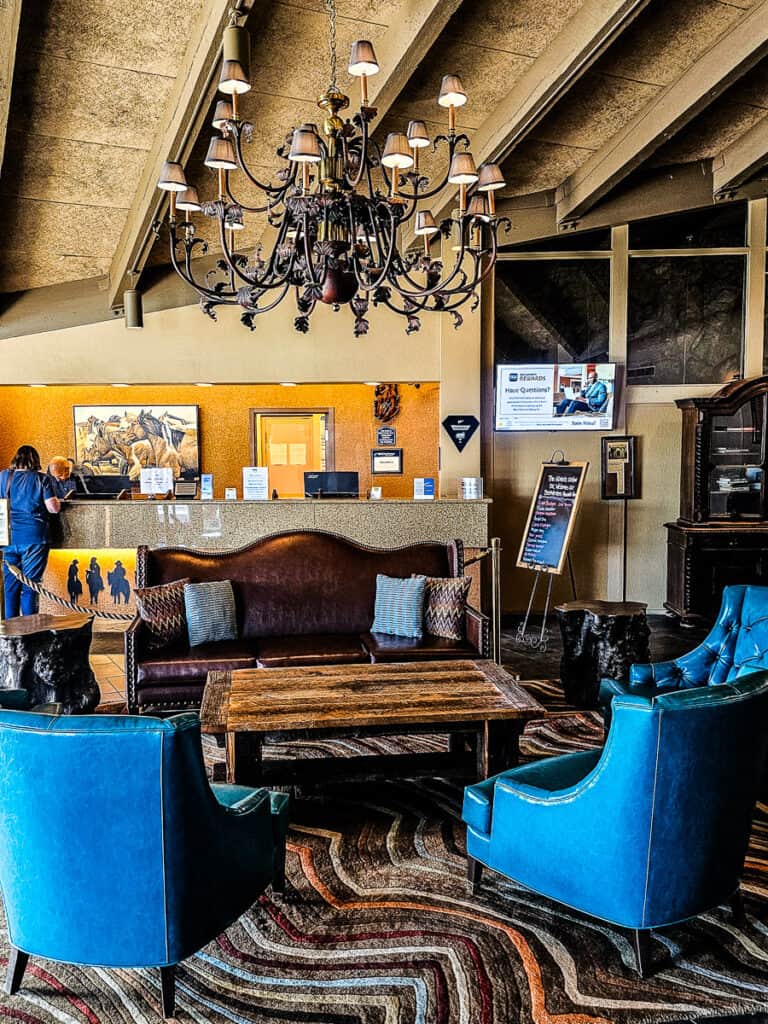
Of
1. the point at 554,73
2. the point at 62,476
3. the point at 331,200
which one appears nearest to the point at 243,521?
the point at 62,476

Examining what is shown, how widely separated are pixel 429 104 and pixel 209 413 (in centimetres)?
501

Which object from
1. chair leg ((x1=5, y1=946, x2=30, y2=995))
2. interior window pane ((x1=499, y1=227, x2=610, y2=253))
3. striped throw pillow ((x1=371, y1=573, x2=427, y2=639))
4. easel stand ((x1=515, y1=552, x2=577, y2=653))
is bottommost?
chair leg ((x1=5, y1=946, x2=30, y2=995))

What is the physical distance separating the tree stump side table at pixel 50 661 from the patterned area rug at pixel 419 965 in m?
2.10

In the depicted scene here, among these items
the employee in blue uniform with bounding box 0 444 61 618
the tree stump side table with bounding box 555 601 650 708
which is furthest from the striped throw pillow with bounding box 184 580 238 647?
the tree stump side table with bounding box 555 601 650 708

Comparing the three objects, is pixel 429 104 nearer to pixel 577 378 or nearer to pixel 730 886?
pixel 577 378

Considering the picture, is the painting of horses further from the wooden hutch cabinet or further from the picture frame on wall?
the wooden hutch cabinet

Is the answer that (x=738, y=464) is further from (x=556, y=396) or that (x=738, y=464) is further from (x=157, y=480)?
(x=157, y=480)

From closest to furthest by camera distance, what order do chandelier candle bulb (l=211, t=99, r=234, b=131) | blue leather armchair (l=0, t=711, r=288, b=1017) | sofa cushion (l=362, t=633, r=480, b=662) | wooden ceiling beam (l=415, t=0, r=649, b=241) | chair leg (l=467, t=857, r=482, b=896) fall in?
blue leather armchair (l=0, t=711, r=288, b=1017) < chair leg (l=467, t=857, r=482, b=896) < chandelier candle bulb (l=211, t=99, r=234, b=131) < wooden ceiling beam (l=415, t=0, r=649, b=241) < sofa cushion (l=362, t=633, r=480, b=662)

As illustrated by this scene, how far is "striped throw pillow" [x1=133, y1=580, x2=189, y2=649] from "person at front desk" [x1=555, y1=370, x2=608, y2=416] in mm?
4375

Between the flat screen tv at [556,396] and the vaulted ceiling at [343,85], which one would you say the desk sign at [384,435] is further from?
the vaulted ceiling at [343,85]

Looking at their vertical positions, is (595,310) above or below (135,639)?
above

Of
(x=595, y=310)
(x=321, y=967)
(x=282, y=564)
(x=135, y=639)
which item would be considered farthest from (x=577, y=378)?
(x=321, y=967)

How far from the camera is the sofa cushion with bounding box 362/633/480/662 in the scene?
4.67 metres

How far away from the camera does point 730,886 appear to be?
253cm
